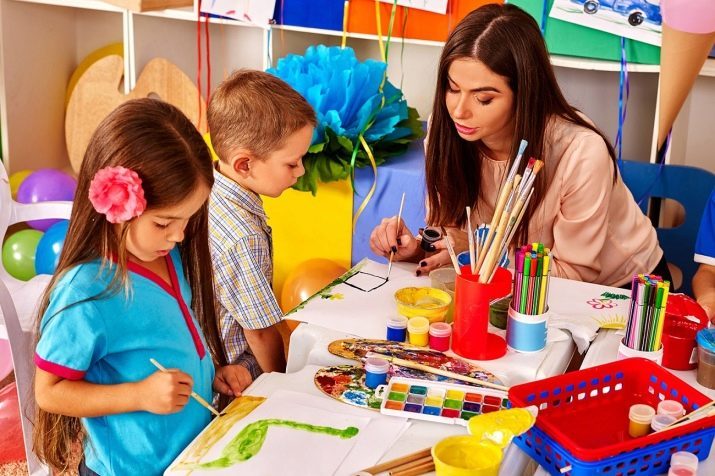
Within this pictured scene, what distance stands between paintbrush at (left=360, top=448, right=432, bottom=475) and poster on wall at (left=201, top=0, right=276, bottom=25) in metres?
1.92

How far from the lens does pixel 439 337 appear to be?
1.35m

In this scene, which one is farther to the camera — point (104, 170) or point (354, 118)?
point (354, 118)

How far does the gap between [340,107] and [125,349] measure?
4.30 feet

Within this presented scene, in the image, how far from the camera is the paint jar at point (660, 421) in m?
1.08

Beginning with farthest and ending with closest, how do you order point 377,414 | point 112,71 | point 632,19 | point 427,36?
point 112,71 < point 427,36 < point 632,19 < point 377,414

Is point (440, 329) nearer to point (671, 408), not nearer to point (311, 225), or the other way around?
point (671, 408)

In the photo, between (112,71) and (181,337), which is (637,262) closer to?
(181,337)

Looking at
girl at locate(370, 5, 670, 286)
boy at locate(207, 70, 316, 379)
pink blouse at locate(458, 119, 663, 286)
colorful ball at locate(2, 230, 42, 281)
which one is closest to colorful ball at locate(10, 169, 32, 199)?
colorful ball at locate(2, 230, 42, 281)

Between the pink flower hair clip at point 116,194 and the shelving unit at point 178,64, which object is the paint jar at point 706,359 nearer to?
the pink flower hair clip at point 116,194

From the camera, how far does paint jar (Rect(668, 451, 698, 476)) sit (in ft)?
3.34

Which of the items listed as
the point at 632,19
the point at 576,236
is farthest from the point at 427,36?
the point at 576,236

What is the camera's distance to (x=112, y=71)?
3160 millimetres

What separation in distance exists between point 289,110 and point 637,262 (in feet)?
2.73

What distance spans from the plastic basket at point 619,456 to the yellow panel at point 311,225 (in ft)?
4.76
